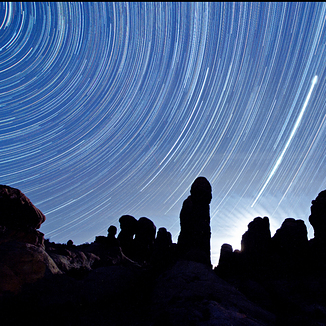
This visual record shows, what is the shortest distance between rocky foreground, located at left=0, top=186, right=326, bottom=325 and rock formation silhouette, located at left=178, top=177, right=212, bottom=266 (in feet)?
6.73

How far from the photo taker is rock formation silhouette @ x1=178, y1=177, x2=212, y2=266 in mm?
36709

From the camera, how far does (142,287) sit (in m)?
24.2

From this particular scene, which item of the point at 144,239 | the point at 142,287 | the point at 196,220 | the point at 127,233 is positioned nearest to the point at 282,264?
the point at 196,220

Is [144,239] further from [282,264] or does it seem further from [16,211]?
[16,211]

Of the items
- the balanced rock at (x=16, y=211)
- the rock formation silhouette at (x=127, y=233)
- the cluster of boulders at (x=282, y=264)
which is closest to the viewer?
the balanced rock at (x=16, y=211)

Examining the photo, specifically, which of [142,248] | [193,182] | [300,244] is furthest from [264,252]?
[142,248]

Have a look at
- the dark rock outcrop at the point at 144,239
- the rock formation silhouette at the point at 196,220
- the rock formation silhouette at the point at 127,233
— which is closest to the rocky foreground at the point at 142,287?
the rock formation silhouette at the point at 196,220

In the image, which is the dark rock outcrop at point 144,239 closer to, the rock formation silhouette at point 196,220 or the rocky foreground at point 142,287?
the rocky foreground at point 142,287

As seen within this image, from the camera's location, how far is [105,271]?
23484 mm

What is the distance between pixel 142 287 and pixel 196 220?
686 inches

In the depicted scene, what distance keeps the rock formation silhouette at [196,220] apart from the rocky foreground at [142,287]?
205 cm

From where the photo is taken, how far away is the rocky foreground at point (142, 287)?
14.8 metres

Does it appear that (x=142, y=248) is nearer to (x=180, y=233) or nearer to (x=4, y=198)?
(x=180, y=233)

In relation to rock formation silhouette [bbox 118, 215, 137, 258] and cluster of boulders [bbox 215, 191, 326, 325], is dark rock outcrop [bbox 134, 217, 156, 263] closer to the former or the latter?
rock formation silhouette [bbox 118, 215, 137, 258]
